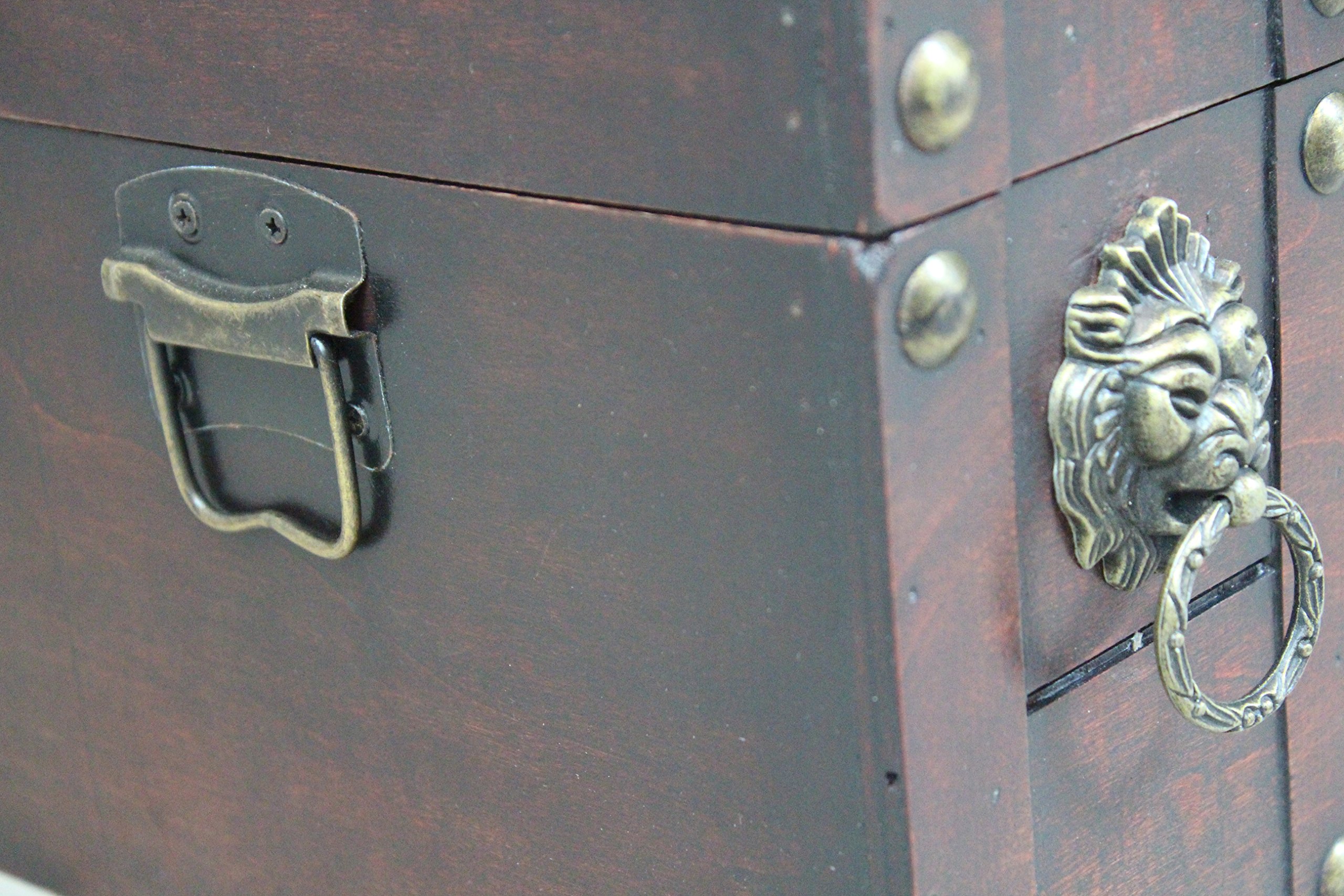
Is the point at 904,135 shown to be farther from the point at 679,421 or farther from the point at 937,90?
the point at 679,421

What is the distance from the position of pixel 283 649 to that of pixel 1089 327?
44 cm

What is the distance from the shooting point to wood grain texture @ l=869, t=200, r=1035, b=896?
0.63 meters

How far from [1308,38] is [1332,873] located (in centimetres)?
43

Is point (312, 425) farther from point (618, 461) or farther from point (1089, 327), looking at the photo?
point (1089, 327)

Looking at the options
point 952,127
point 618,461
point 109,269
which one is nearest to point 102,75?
point 109,269

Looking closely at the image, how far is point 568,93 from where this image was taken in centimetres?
68

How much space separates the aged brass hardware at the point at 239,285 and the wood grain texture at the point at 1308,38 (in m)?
0.42

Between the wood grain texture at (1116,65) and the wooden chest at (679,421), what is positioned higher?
the wood grain texture at (1116,65)

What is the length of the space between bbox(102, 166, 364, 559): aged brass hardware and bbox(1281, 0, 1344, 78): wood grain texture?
42 centimetres

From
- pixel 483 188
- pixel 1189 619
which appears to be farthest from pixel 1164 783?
pixel 483 188

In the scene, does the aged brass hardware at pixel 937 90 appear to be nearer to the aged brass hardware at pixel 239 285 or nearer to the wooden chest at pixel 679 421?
the wooden chest at pixel 679 421

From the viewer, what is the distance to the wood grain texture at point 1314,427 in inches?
31.9

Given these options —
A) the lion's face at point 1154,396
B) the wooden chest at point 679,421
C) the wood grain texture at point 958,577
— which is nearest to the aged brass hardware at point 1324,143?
the wooden chest at point 679,421

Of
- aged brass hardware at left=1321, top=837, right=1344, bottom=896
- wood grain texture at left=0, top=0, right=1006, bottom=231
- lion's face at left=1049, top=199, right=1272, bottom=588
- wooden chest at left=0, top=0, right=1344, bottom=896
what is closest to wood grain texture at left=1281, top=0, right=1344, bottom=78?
wooden chest at left=0, top=0, right=1344, bottom=896
